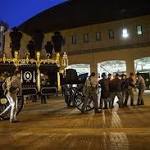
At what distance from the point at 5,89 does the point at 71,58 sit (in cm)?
2909

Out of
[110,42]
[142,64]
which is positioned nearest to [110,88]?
[142,64]

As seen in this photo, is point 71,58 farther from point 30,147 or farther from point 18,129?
point 30,147

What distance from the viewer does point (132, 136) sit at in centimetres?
899

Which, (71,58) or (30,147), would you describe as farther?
(71,58)

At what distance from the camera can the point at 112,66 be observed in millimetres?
41594

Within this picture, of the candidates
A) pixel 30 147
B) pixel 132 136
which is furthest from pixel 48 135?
pixel 132 136

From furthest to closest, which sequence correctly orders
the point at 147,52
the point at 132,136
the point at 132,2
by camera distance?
the point at 132,2 < the point at 147,52 < the point at 132,136

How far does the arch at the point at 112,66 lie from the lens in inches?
1592

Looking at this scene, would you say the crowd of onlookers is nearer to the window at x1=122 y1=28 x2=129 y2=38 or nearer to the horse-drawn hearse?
the horse-drawn hearse

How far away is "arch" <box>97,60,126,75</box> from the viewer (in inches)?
1592

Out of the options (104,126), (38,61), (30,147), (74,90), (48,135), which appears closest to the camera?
(30,147)

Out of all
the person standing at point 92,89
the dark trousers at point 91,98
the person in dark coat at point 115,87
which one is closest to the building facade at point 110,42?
the person in dark coat at point 115,87

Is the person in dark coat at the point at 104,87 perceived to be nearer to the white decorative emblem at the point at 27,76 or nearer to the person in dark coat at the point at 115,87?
the person in dark coat at the point at 115,87

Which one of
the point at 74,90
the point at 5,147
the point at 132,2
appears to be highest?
the point at 132,2
